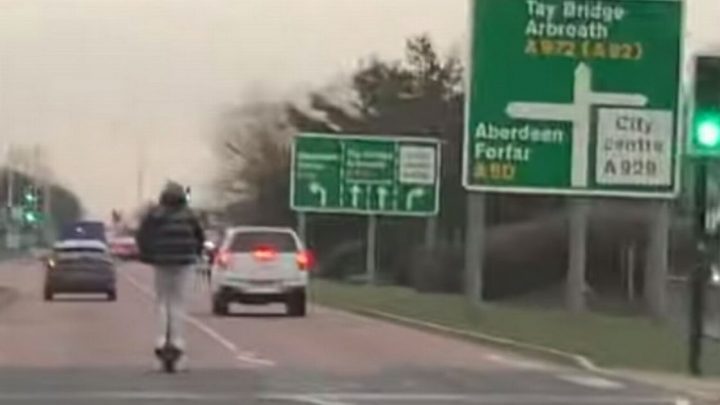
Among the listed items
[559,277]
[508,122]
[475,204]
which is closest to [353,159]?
[559,277]

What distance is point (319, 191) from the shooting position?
2459 inches

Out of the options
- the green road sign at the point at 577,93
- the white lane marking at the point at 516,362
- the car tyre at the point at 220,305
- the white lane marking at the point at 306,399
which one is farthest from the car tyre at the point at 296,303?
the white lane marking at the point at 306,399

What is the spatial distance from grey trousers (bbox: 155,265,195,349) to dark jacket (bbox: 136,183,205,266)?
0.08m

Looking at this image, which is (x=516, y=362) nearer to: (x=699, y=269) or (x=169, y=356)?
(x=699, y=269)

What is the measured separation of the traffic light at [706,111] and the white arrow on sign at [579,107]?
433 inches

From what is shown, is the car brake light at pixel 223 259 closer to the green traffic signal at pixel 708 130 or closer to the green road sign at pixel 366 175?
the green road sign at pixel 366 175

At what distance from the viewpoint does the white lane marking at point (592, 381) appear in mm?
21114

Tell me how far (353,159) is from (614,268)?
8.52 m

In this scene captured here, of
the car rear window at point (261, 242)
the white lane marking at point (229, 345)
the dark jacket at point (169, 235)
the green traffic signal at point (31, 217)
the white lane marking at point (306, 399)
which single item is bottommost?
the green traffic signal at point (31, 217)

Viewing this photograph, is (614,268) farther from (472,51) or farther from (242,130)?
(242,130)

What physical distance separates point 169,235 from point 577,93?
15292mm

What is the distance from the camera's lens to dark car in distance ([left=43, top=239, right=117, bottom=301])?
2078 inches

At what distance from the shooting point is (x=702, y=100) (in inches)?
907

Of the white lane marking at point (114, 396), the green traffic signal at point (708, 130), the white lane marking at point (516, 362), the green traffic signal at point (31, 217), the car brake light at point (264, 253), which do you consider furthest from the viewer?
the green traffic signal at point (31, 217)
